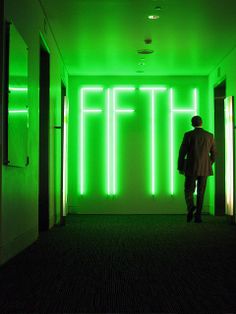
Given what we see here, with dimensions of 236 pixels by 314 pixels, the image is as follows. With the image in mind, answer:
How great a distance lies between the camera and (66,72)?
28.9 feet

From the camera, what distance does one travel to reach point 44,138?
6270 mm

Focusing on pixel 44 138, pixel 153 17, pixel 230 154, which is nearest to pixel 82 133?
pixel 44 138

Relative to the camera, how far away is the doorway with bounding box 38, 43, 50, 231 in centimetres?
618

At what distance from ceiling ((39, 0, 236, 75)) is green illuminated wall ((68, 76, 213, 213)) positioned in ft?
2.37

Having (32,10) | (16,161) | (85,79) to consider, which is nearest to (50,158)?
(32,10)

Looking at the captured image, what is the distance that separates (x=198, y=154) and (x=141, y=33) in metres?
1.85

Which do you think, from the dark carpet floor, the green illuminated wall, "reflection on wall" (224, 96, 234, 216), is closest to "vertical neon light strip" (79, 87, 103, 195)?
the green illuminated wall

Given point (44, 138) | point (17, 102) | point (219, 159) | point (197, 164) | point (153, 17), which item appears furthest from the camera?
point (219, 159)

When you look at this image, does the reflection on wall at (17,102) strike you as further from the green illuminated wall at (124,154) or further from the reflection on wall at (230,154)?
the green illuminated wall at (124,154)

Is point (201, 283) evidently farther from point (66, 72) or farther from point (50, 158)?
point (66, 72)

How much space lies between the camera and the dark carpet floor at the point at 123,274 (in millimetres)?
2518

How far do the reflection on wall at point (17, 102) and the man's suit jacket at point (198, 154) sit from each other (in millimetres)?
3148

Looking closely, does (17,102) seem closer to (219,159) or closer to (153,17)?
(153,17)

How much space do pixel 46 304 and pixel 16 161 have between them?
1.72m
